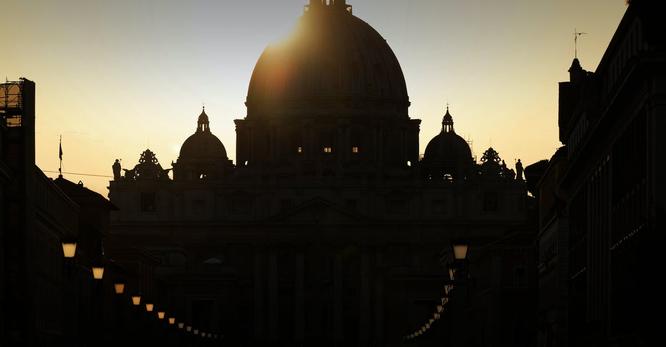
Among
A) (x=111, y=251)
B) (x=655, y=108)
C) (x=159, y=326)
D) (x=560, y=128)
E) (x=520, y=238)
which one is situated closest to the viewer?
(x=655, y=108)

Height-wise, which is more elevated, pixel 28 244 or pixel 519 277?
pixel 519 277

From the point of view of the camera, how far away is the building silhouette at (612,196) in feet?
150

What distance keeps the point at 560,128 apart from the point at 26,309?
28.8 m

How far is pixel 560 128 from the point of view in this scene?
87.2 m

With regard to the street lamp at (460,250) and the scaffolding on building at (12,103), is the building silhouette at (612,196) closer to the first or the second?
the street lamp at (460,250)

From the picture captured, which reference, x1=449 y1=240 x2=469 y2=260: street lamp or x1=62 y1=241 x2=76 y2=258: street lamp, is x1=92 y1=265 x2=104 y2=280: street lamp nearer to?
x1=62 y1=241 x2=76 y2=258: street lamp

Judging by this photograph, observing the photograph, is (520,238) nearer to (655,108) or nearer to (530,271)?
(530,271)

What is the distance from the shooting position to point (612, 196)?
56656 mm

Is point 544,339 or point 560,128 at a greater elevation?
point 560,128

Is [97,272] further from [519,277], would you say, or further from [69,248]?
[519,277]

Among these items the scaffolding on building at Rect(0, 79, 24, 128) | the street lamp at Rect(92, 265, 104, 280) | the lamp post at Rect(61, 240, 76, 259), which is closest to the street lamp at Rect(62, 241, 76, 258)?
the lamp post at Rect(61, 240, 76, 259)

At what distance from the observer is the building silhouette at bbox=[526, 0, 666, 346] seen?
45.8m

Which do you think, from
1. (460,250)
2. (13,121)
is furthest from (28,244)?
(460,250)

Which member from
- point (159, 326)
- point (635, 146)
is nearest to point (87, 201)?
point (159, 326)
